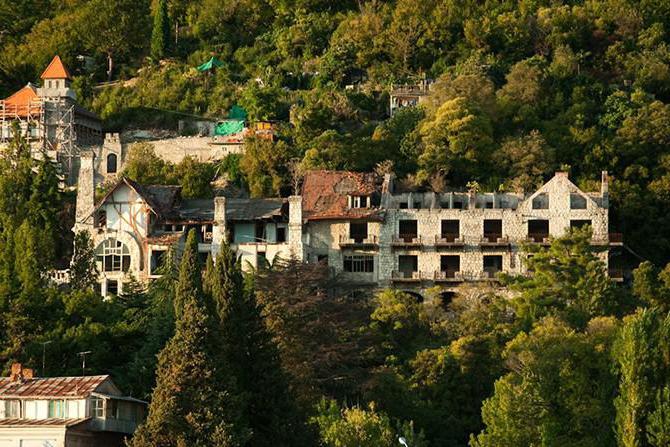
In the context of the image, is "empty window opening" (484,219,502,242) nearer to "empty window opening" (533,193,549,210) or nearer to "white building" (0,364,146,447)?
"empty window opening" (533,193,549,210)

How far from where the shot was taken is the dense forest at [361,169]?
65938 mm

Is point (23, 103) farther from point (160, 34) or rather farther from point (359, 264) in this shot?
point (359, 264)

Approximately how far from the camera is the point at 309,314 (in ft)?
247

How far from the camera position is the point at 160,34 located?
122062 millimetres

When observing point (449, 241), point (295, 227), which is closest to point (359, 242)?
point (295, 227)

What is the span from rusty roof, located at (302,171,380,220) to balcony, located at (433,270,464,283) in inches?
163

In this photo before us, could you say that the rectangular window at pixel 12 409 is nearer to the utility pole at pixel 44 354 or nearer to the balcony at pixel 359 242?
the utility pole at pixel 44 354

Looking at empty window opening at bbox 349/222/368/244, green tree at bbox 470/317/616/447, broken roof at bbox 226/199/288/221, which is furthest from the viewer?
broken roof at bbox 226/199/288/221

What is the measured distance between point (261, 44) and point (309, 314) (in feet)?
162

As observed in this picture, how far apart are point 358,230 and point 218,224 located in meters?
6.91

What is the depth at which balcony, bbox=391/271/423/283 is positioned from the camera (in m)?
87.2

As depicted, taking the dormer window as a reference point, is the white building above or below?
below

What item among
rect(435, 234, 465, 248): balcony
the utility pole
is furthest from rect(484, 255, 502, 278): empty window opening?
the utility pole

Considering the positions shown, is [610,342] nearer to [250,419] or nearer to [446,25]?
[250,419]
